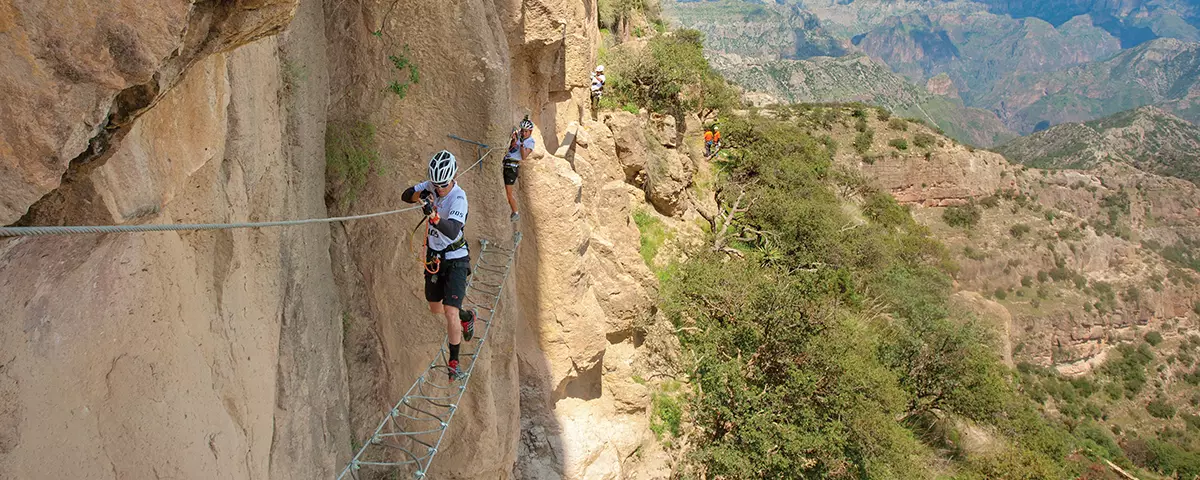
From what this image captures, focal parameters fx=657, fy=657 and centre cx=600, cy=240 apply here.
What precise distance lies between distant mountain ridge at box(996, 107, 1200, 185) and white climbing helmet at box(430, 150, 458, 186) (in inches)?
4257

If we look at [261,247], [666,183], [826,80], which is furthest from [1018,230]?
[826,80]

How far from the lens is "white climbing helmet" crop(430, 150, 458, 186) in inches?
255

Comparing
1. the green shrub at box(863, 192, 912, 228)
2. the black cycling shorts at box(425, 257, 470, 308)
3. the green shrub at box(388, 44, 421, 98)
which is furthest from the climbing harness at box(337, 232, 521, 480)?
the green shrub at box(863, 192, 912, 228)

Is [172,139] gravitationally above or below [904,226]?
above

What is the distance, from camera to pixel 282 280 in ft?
20.1

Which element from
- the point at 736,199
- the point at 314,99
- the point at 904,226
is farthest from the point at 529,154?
the point at 904,226

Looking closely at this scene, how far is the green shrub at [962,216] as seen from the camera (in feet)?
173

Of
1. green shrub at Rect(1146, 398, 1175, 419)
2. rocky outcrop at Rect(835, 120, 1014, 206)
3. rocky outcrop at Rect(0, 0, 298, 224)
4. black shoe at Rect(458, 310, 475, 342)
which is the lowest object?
green shrub at Rect(1146, 398, 1175, 419)

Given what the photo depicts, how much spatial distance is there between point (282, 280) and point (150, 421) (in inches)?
78.7

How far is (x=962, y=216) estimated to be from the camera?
5316cm

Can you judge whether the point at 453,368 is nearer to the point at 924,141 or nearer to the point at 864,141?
the point at 864,141

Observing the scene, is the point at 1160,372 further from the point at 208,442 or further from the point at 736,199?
the point at 208,442

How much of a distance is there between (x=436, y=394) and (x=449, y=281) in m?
Answer: 2.08

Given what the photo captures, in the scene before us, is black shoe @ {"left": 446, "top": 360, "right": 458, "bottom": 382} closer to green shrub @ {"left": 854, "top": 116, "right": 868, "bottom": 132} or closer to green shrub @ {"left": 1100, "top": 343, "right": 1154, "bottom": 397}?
green shrub @ {"left": 854, "top": 116, "right": 868, "bottom": 132}
